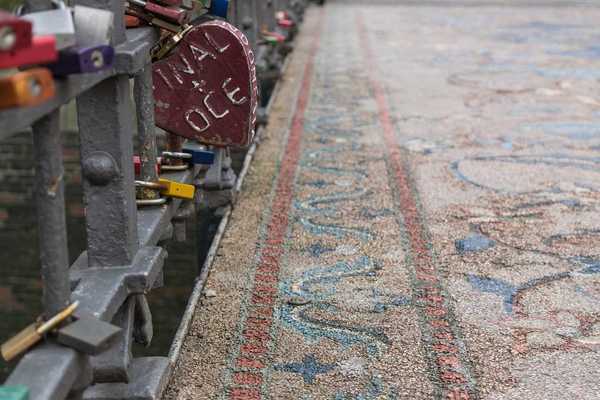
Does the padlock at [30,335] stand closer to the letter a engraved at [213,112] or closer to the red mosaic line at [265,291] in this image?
the red mosaic line at [265,291]

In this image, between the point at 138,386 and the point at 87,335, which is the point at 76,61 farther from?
the point at 138,386

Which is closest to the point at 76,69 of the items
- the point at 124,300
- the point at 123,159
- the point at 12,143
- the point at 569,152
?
the point at 123,159

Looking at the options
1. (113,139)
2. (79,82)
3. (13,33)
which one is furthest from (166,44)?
(13,33)

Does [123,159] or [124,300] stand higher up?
[123,159]

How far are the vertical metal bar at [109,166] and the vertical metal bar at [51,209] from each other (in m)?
0.39

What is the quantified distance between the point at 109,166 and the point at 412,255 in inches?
55.5

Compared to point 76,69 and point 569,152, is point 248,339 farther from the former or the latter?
point 569,152

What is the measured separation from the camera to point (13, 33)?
1247 millimetres

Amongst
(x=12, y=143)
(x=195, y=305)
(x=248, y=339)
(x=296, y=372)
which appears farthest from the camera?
(x=12, y=143)

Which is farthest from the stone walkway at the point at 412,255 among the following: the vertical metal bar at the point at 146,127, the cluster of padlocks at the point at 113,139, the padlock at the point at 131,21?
the padlock at the point at 131,21

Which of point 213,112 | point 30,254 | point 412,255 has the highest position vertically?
point 213,112

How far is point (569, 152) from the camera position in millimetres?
4699

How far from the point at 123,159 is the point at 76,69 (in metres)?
0.56

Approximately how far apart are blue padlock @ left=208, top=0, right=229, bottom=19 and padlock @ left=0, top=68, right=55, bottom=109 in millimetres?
1512
